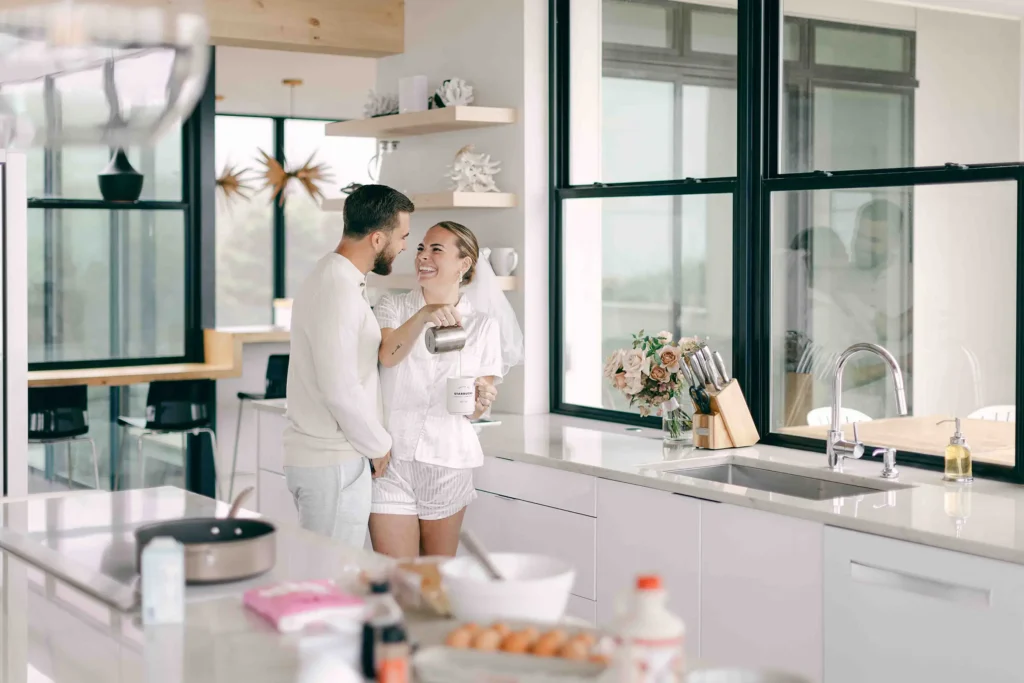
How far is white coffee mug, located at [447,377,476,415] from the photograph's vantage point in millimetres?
3238

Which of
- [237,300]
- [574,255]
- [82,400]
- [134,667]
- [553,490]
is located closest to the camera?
[134,667]

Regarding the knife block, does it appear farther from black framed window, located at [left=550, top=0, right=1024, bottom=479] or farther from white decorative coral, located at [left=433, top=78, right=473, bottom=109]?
white decorative coral, located at [left=433, top=78, right=473, bottom=109]

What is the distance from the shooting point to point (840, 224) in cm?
365

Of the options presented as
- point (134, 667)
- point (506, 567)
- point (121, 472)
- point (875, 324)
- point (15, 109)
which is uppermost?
point (15, 109)

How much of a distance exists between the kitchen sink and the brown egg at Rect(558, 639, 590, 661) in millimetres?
1700

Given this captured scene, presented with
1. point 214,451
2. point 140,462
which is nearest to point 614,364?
point 214,451

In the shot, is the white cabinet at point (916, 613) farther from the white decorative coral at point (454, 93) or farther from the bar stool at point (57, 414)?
the bar stool at point (57, 414)

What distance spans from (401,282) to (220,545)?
2.89 meters

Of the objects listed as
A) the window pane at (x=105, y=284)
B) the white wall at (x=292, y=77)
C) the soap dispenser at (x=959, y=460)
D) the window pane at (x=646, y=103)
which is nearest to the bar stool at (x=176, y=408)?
the window pane at (x=105, y=284)

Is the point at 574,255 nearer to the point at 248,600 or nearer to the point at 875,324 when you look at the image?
the point at 875,324

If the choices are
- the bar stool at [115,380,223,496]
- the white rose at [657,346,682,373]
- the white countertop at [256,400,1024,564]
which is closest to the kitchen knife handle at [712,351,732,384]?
the white rose at [657,346,682,373]

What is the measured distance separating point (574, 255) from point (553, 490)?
4.53 ft

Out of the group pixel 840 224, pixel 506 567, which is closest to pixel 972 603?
pixel 506 567

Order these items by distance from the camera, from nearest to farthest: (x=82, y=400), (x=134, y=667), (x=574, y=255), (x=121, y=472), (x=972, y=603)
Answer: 1. (x=134, y=667)
2. (x=972, y=603)
3. (x=574, y=255)
4. (x=82, y=400)
5. (x=121, y=472)
